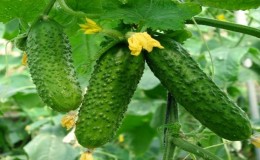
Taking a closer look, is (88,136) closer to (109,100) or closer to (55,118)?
(109,100)

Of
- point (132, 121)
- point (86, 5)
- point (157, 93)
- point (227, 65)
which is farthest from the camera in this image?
point (132, 121)

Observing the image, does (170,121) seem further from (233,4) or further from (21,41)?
(21,41)

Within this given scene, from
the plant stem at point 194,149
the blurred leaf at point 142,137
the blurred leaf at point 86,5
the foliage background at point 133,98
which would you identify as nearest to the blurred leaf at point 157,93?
the foliage background at point 133,98

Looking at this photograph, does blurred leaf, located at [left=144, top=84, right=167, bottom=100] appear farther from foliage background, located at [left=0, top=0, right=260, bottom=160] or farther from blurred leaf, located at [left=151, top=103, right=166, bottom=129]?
blurred leaf, located at [left=151, top=103, right=166, bottom=129]

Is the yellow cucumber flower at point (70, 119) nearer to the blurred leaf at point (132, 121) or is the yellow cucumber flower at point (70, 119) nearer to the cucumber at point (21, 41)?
the cucumber at point (21, 41)

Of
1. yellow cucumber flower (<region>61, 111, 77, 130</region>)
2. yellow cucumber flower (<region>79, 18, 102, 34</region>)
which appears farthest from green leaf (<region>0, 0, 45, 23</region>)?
yellow cucumber flower (<region>61, 111, 77, 130</region>)

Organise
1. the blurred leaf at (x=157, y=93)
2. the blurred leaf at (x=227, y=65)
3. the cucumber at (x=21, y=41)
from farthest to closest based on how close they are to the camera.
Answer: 1. the blurred leaf at (x=157, y=93)
2. the blurred leaf at (x=227, y=65)
3. the cucumber at (x=21, y=41)

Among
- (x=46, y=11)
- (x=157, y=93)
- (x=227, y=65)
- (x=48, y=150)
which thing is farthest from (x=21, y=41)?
(x=157, y=93)
